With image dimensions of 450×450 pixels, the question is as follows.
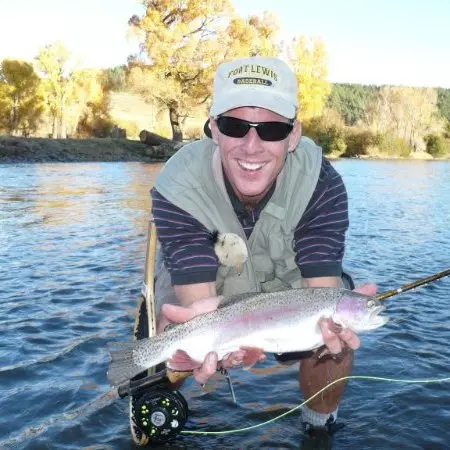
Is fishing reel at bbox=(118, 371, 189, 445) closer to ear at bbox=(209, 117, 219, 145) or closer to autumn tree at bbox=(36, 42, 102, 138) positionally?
ear at bbox=(209, 117, 219, 145)

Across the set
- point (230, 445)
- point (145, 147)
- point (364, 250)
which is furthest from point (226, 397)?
point (145, 147)

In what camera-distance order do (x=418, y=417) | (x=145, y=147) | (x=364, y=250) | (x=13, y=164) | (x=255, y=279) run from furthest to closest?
(x=145, y=147)
(x=13, y=164)
(x=364, y=250)
(x=418, y=417)
(x=255, y=279)

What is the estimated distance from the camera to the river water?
3.69 m

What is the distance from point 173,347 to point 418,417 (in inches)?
69.8

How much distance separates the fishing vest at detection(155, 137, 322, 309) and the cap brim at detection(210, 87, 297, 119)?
0.37 m

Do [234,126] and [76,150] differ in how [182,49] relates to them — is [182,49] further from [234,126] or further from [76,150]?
[234,126]

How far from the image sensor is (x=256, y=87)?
10.5 ft

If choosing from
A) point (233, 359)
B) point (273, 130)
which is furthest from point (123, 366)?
point (273, 130)

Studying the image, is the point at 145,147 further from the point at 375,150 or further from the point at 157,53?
the point at 375,150

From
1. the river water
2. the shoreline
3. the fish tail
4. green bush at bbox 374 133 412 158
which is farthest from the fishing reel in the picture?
green bush at bbox 374 133 412 158

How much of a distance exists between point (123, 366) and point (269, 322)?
732 mm

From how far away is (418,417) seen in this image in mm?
3867

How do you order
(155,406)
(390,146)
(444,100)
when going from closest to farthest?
(155,406) < (390,146) < (444,100)

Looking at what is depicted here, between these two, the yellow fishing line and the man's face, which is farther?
the yellow fishing line
